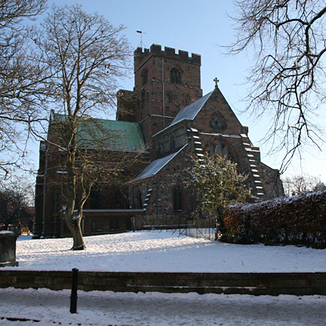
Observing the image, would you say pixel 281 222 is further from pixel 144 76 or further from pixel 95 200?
pixel 144 76

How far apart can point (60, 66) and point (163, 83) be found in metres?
31.6

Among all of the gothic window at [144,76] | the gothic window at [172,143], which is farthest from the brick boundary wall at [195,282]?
the gothic window at [144,76]

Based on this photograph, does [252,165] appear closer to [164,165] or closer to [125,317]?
[164,165]

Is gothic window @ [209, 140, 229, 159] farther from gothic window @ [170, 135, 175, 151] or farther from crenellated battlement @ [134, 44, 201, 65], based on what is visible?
crenellated battlement @ [134, 44, 201, 65]

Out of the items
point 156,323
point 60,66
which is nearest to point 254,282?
point 156,323

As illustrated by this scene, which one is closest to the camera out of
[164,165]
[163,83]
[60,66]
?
[60,66]

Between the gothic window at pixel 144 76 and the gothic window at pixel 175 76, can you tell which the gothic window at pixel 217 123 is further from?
the gothic window at pixel 144 76

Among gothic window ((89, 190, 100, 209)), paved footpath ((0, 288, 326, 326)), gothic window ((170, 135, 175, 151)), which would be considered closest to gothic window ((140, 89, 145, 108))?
gothic window ((170, 135, 175, 151))

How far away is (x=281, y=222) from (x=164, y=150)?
27803 mm

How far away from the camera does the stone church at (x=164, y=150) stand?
32188 millimetres

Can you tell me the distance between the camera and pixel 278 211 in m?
14.2

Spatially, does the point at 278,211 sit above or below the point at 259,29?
below

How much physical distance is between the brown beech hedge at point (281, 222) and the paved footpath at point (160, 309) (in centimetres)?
512

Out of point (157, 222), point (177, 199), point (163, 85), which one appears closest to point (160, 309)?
point (157, 222)
